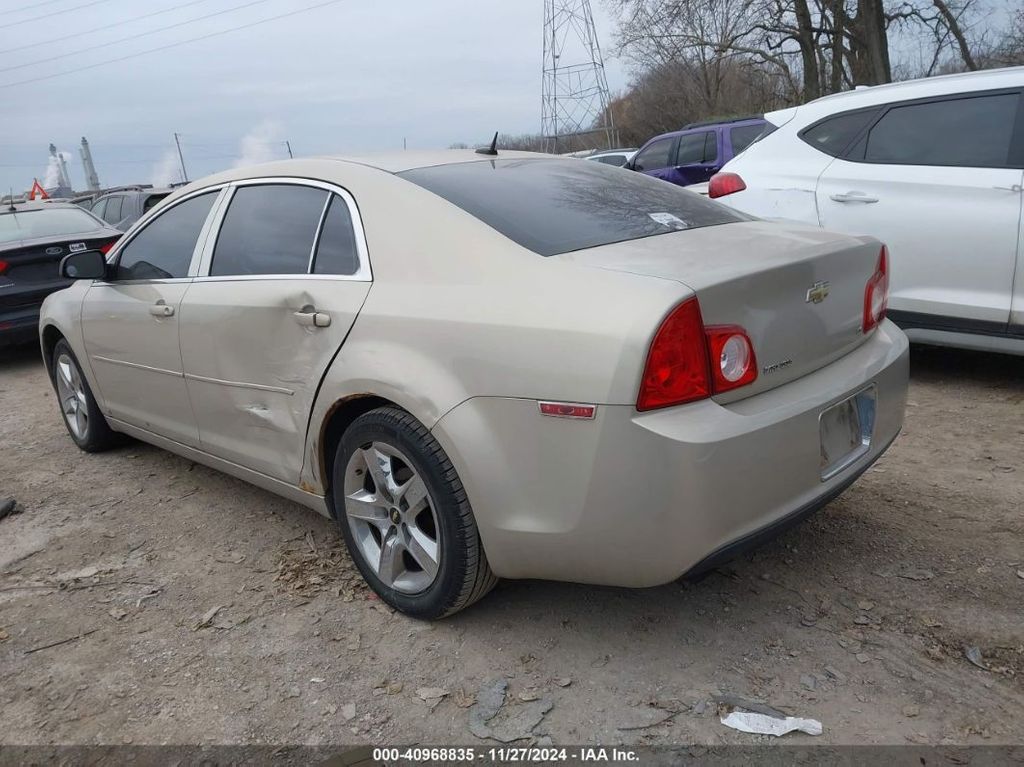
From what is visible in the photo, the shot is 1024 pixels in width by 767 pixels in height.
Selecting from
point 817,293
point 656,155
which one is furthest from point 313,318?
point 656,155

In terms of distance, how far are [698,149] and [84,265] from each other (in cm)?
1019

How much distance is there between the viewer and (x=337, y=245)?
296 centimetres

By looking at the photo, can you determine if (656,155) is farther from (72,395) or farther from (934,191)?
(72,395)

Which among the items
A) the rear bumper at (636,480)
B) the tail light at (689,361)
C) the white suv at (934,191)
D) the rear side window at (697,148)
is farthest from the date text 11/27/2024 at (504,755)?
the rear side window at (697,148)

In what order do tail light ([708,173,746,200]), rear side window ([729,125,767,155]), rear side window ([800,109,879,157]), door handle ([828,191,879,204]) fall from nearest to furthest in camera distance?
door handle ([828,191,879,204])
rear side window ([800,109,879,157])
tail light ([708,173,746,200])
rear side window ([729,125,767,155])

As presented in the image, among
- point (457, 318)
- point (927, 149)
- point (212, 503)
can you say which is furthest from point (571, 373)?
point (927, 149)

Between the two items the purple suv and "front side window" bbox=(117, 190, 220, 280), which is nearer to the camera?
"front side window" bbox=(117, 190, 220, 280)

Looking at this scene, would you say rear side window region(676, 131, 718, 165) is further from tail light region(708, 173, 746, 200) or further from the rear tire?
the rear tire

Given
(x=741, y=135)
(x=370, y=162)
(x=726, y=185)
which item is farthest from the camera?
(x=741, y=135)

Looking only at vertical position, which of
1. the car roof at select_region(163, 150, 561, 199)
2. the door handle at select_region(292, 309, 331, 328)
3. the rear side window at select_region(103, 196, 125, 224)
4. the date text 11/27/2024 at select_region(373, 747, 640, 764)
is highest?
the rear side window at select_region(103, 196, 125, 224)

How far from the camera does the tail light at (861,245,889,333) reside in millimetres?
2828

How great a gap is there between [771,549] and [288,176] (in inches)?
91.5

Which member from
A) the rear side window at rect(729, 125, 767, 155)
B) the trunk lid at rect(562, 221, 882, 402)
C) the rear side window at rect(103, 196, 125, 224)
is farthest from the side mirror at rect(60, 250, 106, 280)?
the rear side window at rect(103, 196, 125, 224)

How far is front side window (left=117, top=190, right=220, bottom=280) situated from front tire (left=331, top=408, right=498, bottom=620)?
A: 57.0 inches
